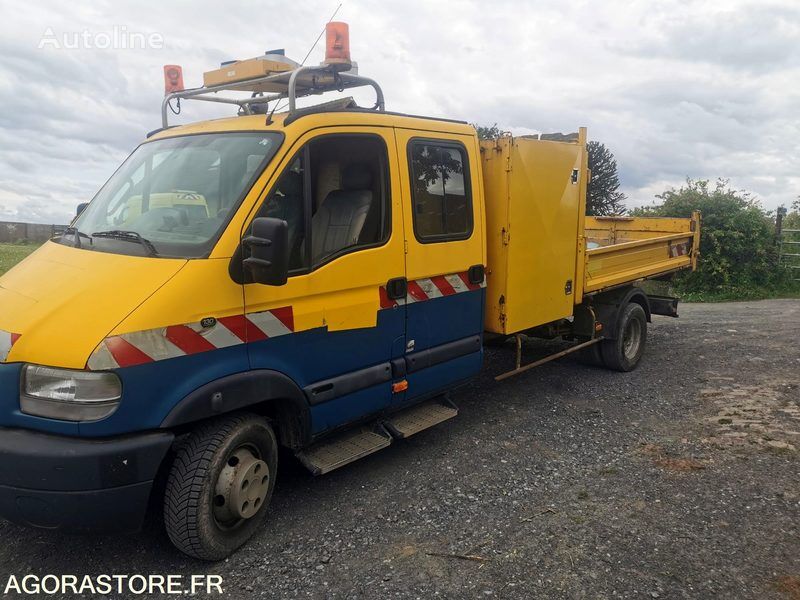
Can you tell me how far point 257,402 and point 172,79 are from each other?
2853 millimetres

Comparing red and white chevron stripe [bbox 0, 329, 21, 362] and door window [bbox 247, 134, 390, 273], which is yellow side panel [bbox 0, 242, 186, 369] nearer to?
red and white chevron stripe [bbox 0, 329, 21, 362]

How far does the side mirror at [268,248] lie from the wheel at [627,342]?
475cm

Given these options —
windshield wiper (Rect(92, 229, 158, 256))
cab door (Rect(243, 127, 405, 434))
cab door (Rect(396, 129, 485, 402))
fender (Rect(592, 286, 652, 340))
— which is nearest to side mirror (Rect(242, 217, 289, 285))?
cab door (Rect(243, 127, 405, 434))

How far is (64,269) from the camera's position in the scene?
11.2 feet

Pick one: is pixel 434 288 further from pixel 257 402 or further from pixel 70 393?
pixel 70 393

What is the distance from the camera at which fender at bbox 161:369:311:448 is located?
3.14 meters

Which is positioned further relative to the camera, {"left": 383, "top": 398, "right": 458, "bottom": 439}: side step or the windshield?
{"left": 383, "top": 398, "right": 458, "bottom": 439}: side step

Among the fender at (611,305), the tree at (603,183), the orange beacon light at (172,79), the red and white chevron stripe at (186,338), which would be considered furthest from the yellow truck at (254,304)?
the tree at (603,183)

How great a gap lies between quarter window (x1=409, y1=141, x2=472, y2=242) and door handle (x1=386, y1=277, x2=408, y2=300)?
0.36 metres

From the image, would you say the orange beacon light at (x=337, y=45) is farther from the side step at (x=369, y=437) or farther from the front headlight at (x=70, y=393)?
the side step at (x=369, y=437)

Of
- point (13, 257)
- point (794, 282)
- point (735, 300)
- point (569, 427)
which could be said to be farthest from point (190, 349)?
point (13, 257)

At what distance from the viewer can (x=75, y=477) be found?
290 cm

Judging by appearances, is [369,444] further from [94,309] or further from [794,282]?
[794,282]

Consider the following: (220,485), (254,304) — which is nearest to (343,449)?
(220,485)
